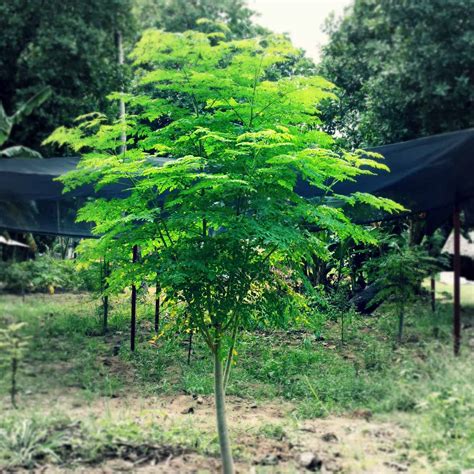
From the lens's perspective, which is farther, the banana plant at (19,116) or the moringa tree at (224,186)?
the banana plant at (19,116)

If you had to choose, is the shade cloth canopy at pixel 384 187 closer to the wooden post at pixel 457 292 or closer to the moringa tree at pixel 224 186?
the wooden post at pixel 457 292

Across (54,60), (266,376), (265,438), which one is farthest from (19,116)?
(265,438)

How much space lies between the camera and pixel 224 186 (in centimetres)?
380

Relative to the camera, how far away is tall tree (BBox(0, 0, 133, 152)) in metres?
16.3

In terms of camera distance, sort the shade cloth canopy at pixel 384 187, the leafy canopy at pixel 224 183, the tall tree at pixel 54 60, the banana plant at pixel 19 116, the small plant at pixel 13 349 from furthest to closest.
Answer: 1. the tall tree at pixel 54 60
2. the banana plant at pixel 19 116
3. the shade cloth canopy at pixel 384 187
4. the small plant at pixel 13 349
5. the leafy canopy at pixel 224 183

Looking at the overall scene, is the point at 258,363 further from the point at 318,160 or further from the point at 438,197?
the point at 318,160

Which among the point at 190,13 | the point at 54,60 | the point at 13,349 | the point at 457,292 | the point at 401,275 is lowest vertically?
the point at 13,349

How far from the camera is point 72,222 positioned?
26.1ft

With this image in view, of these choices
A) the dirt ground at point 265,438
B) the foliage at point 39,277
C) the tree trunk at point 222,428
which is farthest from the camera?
the foliage at point 39,277

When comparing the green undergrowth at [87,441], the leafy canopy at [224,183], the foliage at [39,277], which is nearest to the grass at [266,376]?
the green undergrowth at [87,441]

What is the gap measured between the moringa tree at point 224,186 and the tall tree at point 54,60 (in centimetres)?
1312

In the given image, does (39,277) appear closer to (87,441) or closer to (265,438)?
(87,441)

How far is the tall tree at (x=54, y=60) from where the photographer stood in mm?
16344

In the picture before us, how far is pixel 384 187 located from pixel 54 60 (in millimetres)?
12251
